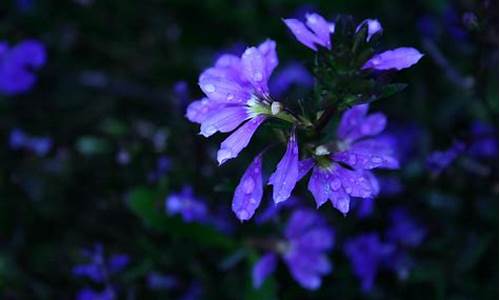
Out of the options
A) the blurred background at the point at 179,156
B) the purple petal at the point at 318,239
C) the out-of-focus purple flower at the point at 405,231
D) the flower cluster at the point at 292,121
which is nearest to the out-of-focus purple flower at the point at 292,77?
the blurred background at the point at 179,156

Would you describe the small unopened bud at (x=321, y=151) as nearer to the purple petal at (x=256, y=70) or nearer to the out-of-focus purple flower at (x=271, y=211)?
the purple petal at (x=256, y=70)

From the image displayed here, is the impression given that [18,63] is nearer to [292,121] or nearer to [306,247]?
[306,247]

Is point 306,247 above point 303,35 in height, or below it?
below

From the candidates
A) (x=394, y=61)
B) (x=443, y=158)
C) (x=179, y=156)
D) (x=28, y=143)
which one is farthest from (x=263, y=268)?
(x=28, y=143)

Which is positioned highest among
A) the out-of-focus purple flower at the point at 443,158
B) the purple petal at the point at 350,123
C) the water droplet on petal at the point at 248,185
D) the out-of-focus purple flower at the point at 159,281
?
the out-of-focus purple flower at the point at 159,281

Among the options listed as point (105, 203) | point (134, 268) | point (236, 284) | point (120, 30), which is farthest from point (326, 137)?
point (120, 30)
